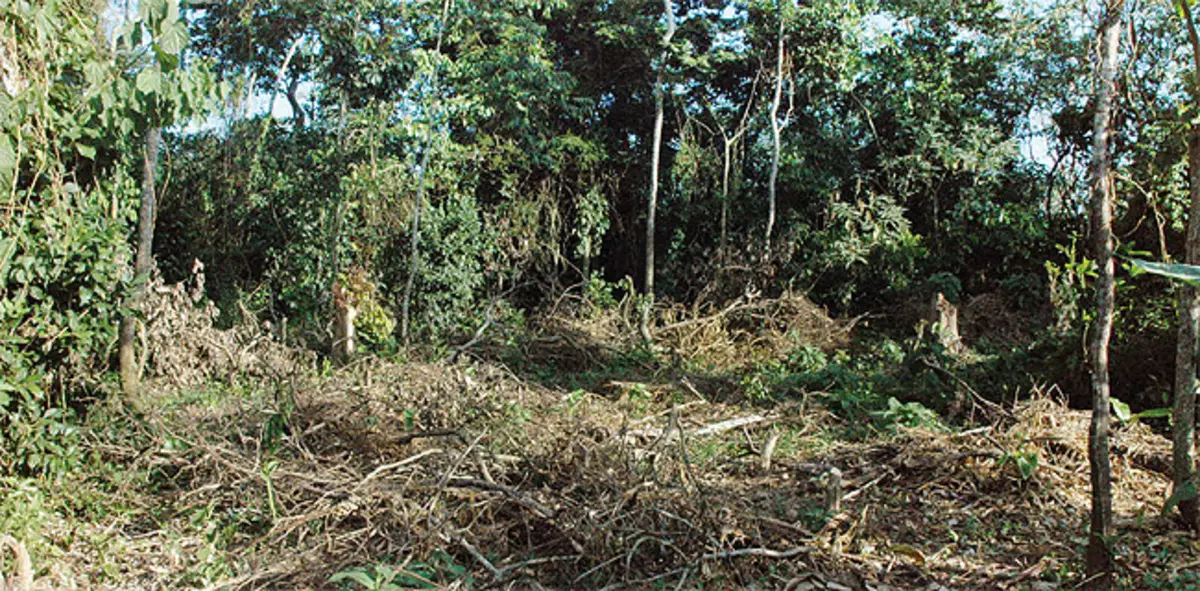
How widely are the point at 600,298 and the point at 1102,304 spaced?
25.2 feet

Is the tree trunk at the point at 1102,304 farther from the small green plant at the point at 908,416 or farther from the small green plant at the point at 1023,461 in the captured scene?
the small green plant at the point at 908,416

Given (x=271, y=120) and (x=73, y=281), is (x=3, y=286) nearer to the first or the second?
(x=73, y=281)

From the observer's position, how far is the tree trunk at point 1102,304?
11.3 feet

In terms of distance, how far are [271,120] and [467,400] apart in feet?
25.1

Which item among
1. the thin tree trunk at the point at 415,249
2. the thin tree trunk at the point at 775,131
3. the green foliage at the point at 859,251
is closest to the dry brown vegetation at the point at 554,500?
the thin tree trunk at the point at 415,249

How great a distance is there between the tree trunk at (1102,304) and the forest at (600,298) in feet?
0.05

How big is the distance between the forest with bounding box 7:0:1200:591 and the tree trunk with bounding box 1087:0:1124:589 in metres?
0.02

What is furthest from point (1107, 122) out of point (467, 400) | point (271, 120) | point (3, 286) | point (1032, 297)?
point (271, 120)

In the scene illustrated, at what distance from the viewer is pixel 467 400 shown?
5.74 metres

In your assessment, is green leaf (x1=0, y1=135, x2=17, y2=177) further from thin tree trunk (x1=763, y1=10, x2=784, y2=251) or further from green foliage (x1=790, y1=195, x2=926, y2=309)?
green foliage (x1=790, y1=195, x2=926, y2=309)

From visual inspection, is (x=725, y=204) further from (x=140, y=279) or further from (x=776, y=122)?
(x=140, y=279)

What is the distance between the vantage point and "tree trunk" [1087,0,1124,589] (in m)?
3.43

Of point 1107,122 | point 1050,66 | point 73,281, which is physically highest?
point 1050,66

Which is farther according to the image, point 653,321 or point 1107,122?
point 653,321
